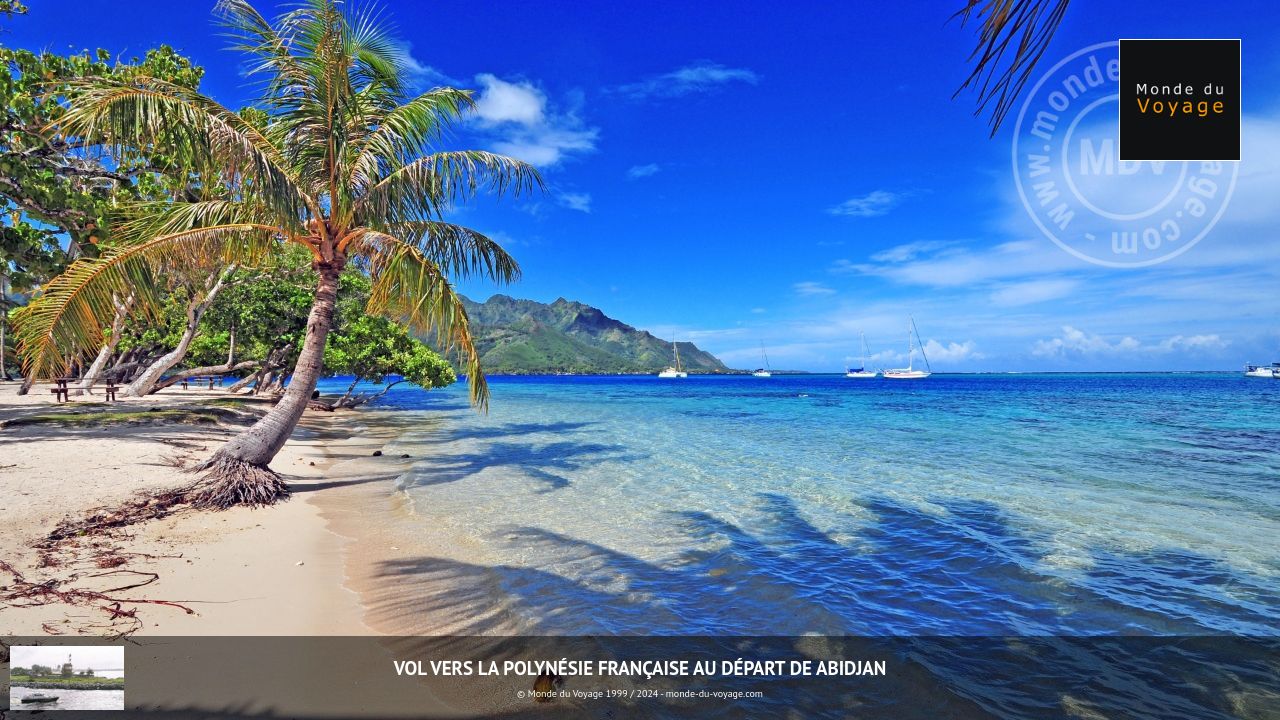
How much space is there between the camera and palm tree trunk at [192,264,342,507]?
823cm

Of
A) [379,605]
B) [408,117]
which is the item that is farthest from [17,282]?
[379,605]

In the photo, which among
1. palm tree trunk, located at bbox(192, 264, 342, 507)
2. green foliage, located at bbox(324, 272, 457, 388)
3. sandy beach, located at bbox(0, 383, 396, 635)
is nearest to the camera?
sandy beach, located at bbox(0, 383, 396, 635)

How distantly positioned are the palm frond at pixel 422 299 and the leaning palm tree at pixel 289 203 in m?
0.03

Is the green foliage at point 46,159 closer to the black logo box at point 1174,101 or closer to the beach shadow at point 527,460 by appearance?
the beach shadow at point 527,460

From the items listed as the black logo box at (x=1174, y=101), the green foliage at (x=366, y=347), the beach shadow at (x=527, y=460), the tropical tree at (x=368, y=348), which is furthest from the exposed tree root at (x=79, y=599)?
the green foliage at (x=366, y=347)

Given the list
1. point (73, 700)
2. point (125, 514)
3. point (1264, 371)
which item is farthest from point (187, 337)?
point (1264, 371)

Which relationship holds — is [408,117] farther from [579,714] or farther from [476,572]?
[579,714]

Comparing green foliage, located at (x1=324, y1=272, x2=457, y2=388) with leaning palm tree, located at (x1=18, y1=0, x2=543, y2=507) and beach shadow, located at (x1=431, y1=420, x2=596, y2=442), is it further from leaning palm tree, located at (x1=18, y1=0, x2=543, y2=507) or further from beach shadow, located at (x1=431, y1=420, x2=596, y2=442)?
leaning palm tree, located at (x1=18, y1=0, x2=543, y2=507)

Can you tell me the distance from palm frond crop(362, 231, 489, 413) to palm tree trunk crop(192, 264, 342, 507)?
88 centimetres

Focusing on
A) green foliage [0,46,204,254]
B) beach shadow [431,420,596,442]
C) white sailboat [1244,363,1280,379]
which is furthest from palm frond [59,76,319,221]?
white sailboat [1244,363,1280,379]

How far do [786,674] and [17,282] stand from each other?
58.6ft

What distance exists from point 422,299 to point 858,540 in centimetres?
788

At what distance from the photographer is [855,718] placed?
3.77 m

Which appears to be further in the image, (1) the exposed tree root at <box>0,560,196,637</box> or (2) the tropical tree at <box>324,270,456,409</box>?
(2) the tropical tree at <box>324,270,456,409</box>
